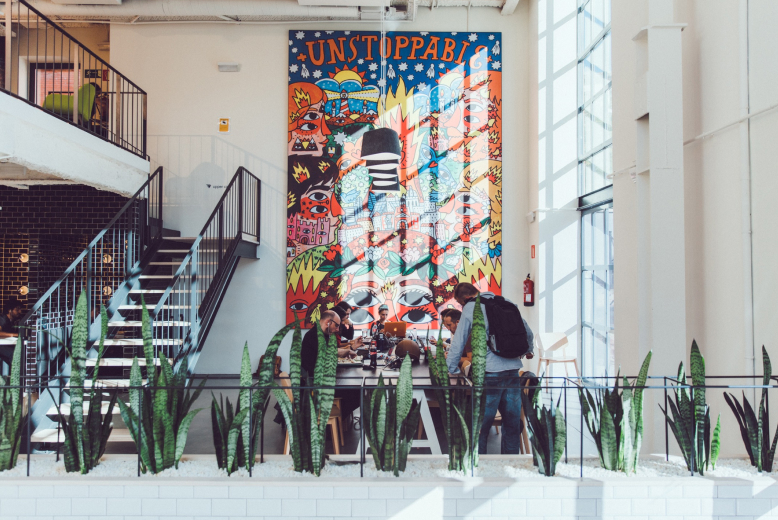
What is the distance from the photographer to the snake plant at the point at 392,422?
6.93 feet

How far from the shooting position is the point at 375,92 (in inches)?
303

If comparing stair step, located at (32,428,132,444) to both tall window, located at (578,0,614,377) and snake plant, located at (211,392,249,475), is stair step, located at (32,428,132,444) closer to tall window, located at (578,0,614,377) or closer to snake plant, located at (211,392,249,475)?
snake plant, located at (211,392,249,475)

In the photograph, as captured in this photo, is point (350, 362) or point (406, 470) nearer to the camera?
point (406, 470)

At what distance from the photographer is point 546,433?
7.00 feet

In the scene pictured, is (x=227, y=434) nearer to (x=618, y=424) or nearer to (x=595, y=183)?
(x=618, y=424)

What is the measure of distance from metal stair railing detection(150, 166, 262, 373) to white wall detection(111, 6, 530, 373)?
1.22 ft

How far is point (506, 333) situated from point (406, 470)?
1.37m

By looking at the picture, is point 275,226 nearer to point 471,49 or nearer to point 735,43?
point 471,49

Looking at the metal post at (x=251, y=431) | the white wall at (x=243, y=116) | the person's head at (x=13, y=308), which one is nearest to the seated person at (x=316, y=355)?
the metal post at (x=251, y=431)

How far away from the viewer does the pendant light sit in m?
5.12

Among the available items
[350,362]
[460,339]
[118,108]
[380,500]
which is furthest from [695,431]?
[118,108]

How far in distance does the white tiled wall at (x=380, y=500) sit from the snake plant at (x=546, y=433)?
0.34 ft

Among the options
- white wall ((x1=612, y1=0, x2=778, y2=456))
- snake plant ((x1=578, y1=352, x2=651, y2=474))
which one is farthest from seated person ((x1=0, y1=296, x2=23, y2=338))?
white wall ((x1=612, y1=0, x2=778, y2=456))

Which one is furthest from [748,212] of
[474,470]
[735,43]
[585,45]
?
[585,45]
